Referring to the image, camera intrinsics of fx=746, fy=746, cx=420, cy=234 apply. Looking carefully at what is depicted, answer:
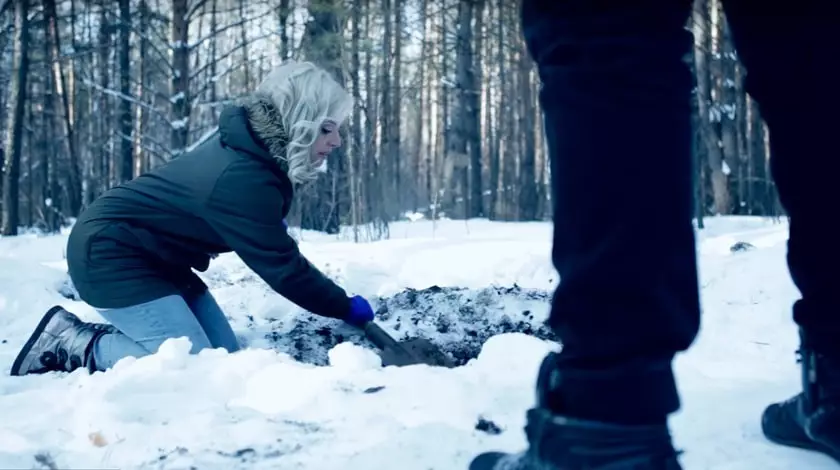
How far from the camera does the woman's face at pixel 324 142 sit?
306cm

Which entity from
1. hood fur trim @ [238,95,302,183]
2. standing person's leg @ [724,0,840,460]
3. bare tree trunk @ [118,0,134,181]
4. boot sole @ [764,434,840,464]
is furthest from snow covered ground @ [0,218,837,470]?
bare tree trunk @ [118,0,134,181]

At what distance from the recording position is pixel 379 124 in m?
9.94

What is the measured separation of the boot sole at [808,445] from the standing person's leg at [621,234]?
1.49 feet

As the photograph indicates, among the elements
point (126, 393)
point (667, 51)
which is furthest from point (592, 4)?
point (126, 393)

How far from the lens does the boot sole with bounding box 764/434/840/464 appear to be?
1.35m

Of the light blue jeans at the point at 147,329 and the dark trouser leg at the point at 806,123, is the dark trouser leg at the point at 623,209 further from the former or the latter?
the light blue jeans at the point at 147,329

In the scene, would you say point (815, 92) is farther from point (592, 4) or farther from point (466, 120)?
point (466, 120)

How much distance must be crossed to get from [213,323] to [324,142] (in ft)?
3.37

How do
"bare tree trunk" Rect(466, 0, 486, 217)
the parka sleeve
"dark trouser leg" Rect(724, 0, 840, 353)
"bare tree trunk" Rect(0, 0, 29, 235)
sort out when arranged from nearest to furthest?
1. "dark trouser leg" Rect(724, 0, 840, 353)
2. the parka sleeve
3. "bare tree trunk" Rect(0, 0, 29, 235)
4. "bare tree trunk" Rect(466, 0, 486, 217)

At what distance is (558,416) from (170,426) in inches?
34.6

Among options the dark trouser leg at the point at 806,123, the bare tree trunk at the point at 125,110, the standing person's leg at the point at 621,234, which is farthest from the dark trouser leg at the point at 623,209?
the bare tree trunk at the point at 125,110

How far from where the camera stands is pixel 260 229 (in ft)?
9.27

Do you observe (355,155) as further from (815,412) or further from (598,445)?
(598,445)

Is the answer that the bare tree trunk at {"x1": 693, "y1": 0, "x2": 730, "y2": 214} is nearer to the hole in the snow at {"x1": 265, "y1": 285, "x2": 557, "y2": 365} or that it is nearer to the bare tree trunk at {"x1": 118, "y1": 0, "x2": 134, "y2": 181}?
the hole in the snow at {"x1": 265, "y1": 285, "x2": 557, "y2": 365}
